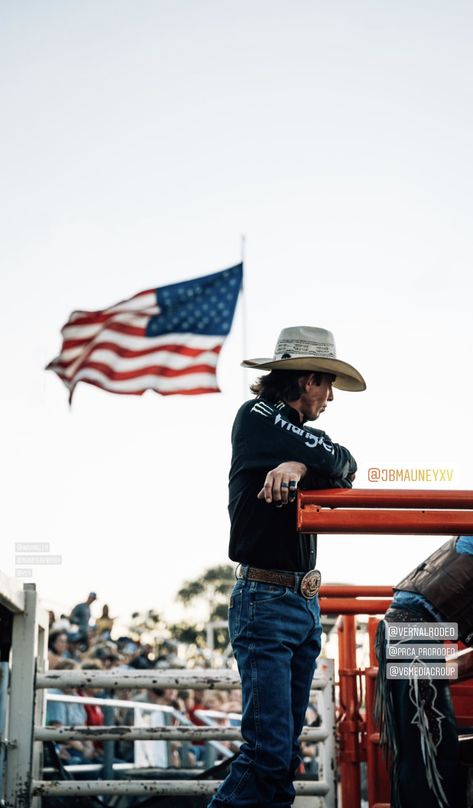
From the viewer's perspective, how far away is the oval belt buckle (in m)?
3.65

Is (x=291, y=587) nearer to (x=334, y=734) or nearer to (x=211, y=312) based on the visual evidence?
(x=334, y=734)

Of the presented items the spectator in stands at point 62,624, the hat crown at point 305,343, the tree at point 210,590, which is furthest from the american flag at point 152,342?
the tree at point 210,590

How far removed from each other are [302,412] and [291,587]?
73cm

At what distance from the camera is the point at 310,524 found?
9.97 feet

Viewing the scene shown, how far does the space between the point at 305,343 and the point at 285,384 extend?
179 mm

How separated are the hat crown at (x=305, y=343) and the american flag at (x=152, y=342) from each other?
271 inches

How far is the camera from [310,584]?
12.1ft

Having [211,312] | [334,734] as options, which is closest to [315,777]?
[334,734]

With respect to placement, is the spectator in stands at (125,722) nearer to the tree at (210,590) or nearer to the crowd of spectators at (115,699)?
the crowd of spectators at (115,699)

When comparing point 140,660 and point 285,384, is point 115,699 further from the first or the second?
point 285,384

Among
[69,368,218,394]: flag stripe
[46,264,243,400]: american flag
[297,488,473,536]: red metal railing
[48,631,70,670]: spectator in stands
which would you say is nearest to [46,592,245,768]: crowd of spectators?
[48,631,70,670]: spectator in stands

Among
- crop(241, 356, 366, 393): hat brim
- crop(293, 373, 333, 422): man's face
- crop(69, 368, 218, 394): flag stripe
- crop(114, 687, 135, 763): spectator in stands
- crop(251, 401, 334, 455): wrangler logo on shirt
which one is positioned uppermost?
crop(69, 368, 218, 394): flag stripe

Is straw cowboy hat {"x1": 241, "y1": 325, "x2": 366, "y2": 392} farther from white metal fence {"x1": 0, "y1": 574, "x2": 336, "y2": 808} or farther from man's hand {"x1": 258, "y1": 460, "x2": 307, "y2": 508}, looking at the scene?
white metal fence {"x1": 0, "y1": 574, "x2": 336, "y2": 808}

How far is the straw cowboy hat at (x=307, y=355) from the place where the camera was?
3.94 m
